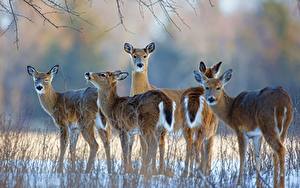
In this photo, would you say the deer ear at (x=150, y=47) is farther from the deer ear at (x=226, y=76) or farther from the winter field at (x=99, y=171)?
the deer ear at (x=226, y=76)

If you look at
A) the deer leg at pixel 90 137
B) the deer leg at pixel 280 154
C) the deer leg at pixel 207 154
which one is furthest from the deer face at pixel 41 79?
the deer leg at pixel 280 154

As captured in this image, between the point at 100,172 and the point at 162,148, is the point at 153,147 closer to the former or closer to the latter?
the point at 162,148

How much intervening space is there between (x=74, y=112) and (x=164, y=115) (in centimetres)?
251

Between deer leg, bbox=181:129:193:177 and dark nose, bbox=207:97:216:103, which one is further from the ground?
dark nose, bbox=207:97:216:103

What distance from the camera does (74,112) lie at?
1661cm

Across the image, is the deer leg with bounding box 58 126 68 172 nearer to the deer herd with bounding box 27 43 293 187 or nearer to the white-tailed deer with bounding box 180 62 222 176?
Answer: the deer herd with bounding box 27 43 293 187

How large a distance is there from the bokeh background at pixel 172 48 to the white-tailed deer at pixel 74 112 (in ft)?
71.5

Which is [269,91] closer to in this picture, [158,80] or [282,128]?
[282,128]

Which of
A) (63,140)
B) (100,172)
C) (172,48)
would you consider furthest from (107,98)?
(172,48)

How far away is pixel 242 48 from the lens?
57.2 m

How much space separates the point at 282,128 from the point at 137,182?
6.95ft

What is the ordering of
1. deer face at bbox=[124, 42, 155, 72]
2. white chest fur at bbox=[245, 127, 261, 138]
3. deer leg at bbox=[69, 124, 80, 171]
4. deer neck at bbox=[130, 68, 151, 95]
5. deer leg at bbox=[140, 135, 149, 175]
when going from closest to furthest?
1. deer leg at bbox=[140, 135, 149, 175]
2. white chest fur at bbox=[245, 127, 261, 138]
3. deer leg at bbox=[69, 124, 80, 171]
4. deer neck at bbox=[130, 68, 151, 95]
5. deer face at bbox=[124, 42, 155, 72]

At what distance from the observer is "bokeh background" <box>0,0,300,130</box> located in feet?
153

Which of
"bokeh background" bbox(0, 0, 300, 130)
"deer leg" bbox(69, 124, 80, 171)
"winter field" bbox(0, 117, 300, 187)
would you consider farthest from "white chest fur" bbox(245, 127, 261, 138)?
"bokeh background" bbox(0, 0, 300, 130)
